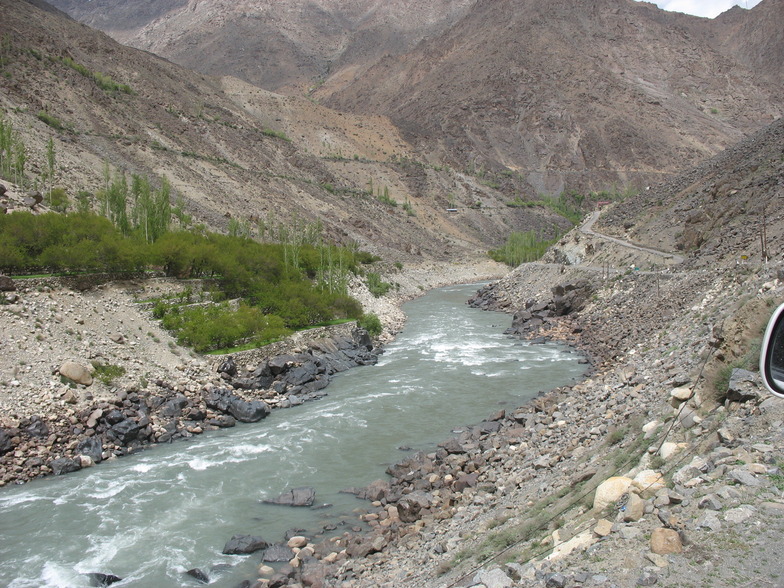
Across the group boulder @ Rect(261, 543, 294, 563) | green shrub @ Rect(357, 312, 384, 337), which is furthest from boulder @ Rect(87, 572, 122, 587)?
green shrub @ Rect(357, 312, 384, 337)

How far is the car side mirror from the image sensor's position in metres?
4.25

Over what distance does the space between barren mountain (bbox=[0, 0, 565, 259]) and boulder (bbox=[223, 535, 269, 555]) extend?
29791mm

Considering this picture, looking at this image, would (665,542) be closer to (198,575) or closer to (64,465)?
(198,575)

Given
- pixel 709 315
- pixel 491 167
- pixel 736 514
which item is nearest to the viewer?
pixel 736 514

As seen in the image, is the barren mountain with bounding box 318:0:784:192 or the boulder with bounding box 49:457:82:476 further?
the barren mountain with bounding box 318:0:784:192

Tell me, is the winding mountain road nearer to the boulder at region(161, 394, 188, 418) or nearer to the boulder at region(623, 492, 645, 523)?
the boulder at region(161, 394, 188, 418)

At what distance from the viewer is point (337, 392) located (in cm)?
2383

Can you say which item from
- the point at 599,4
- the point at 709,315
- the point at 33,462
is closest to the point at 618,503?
the point at 709,315

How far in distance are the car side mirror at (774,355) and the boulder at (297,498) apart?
11194mm

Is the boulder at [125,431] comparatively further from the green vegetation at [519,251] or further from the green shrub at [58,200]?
the green vegetation at [519,251]

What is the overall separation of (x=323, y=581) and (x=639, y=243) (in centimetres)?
3809

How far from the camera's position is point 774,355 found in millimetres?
4363

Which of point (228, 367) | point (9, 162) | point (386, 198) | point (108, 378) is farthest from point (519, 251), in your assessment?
point (108, 378)

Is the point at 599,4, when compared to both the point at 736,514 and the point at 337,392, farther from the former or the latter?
the point at 736,514
